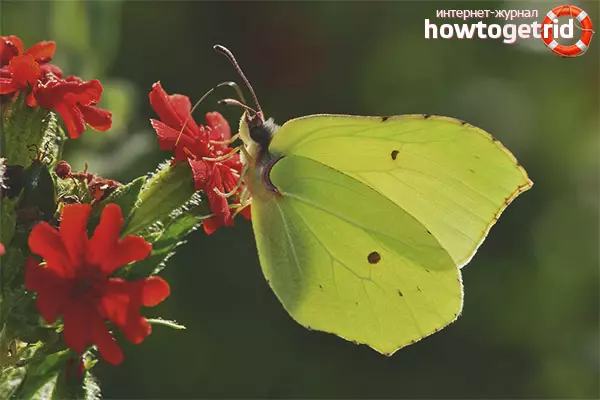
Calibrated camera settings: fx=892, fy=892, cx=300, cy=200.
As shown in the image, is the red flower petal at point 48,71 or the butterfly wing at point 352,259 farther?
the butterfly wing at point 352,259

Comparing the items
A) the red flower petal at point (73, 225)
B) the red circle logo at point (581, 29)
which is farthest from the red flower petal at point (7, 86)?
the red circle logo at point (581, 29)

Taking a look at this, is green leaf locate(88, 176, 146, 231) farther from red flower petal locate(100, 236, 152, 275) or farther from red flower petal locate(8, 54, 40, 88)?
red flower petal locate(8, 54, 40, 88)

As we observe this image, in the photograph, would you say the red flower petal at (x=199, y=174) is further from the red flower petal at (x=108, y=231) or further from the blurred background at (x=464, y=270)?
the blurred background at (x=464, y=270)

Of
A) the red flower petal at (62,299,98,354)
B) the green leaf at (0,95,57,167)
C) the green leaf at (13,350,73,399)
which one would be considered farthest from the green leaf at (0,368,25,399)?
the green leaf at (0,95,57,167)

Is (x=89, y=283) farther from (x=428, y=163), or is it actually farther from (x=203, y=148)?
(x=428, y=163)

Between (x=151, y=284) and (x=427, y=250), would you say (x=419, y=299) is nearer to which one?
(x=427, y=250)

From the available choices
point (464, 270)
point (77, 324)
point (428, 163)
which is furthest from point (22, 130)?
point (464, 270)
